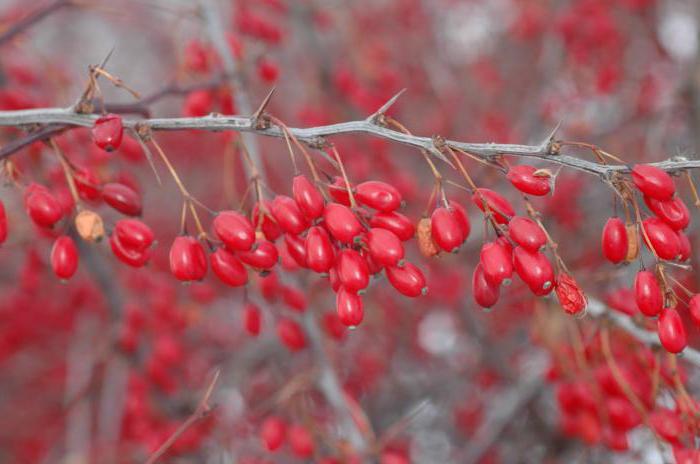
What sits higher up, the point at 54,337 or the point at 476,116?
the point at 54,337

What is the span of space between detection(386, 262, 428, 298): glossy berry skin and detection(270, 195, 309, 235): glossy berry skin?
222 millimetres

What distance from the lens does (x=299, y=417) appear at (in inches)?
103

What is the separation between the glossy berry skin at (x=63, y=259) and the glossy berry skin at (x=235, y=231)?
18.5 inches

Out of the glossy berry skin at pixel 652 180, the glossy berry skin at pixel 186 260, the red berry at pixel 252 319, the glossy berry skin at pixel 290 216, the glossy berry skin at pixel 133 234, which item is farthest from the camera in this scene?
the red berry at pixel 252 319

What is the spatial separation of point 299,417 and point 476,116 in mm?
4510

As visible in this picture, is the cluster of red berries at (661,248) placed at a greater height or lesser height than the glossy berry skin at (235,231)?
lesser

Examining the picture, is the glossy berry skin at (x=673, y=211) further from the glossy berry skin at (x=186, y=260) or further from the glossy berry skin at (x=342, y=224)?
the glossy berry skin at (x=186, y=260)

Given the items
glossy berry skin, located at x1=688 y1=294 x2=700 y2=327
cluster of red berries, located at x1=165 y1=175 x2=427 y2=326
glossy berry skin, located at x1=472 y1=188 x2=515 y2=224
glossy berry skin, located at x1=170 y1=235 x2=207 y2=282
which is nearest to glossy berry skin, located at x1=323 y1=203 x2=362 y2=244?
cluster of red berries, located at x1=165 y1=175 x2=427 y2=326

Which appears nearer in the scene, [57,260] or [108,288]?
[57,260]

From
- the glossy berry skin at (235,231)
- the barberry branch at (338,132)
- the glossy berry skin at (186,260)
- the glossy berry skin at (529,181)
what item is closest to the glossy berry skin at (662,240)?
the barberry branch at (338,132)

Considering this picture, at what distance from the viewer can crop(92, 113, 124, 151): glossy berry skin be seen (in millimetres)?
1502

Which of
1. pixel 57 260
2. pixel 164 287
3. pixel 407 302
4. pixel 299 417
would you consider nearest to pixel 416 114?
pixel 407 302

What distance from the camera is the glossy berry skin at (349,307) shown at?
1.52 metres

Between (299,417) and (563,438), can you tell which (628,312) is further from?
(563,438)
